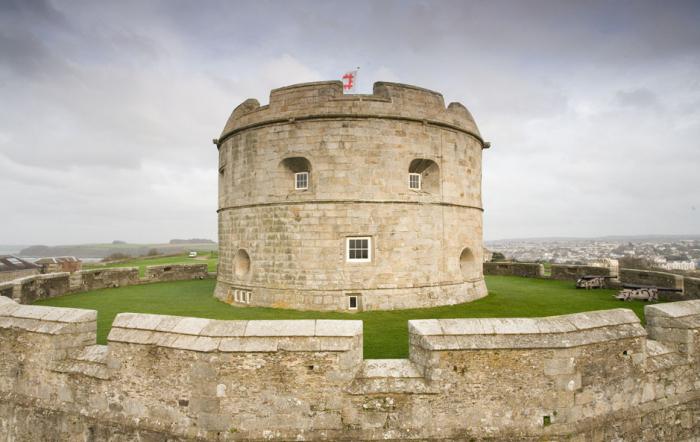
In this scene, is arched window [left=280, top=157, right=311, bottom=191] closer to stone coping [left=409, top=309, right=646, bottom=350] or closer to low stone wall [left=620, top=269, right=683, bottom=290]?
stone coping [left=409, top=309, right=646, bottom=350]

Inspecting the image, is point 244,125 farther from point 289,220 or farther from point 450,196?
point 450,196

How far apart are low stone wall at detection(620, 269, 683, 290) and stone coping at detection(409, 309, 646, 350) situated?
961cm

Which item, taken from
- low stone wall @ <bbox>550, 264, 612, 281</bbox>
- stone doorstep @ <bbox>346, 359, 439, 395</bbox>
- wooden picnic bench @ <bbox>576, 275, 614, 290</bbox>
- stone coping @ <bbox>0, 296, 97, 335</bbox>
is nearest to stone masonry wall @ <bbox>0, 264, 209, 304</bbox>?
stone coping @ <bbox>0, 296, 97, 335</bbox>

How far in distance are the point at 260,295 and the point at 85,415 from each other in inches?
246

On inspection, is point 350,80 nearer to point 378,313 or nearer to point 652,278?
point 378,313

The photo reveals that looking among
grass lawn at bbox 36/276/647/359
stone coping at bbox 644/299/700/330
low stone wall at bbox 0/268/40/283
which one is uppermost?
stone coping at bbox 644/299/700/330

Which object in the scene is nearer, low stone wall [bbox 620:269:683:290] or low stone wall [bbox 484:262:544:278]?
low stone wall [bbox 620:269:683:290]

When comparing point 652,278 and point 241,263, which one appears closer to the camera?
point 241,263

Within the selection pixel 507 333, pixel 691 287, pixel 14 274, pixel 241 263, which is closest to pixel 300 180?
pixel 241 263

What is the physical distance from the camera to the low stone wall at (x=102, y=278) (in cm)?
1548

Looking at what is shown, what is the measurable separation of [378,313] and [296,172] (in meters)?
5.12

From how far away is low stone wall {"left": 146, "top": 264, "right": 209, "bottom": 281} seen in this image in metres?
18.7

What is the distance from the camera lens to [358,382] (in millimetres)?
5480

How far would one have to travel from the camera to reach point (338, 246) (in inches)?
456
